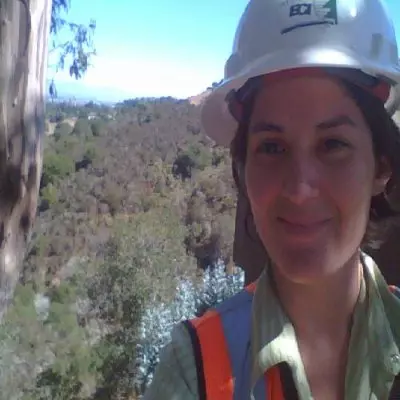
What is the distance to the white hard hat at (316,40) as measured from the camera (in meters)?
0.71

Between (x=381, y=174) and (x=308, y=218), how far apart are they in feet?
0.48

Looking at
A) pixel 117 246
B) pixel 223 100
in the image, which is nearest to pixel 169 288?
pixel 117 246

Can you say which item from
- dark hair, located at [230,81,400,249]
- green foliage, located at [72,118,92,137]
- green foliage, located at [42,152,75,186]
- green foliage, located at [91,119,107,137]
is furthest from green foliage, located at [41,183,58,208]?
green foliage, located at [91,119,107,137]

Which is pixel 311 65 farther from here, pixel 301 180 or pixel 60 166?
pixel 60 166

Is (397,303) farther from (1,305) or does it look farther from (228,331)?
(1,305)

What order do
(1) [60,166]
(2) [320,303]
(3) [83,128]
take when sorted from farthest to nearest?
(3) [83,128] < (1) [60,166] < (2) [320,303]

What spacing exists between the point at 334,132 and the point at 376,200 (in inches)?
7.3

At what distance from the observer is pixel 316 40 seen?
716mm

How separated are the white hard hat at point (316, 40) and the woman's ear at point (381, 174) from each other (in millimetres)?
80

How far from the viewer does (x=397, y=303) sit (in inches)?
28.7

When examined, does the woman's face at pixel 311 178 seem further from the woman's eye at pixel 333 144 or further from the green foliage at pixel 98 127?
the green foliage at pixel 98 127

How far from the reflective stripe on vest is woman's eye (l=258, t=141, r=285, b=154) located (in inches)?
6.7

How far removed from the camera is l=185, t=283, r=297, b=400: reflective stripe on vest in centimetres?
60

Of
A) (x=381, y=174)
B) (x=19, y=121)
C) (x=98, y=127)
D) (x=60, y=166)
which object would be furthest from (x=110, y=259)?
(x=381, y=174)
